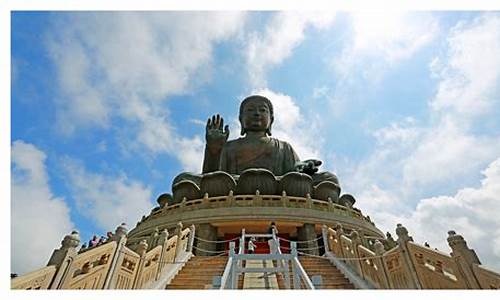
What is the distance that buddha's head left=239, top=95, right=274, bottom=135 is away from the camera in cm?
1739

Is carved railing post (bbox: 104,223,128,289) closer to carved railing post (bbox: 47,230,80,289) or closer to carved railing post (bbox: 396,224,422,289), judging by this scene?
carved railing post (bbox: 47,230,80,289)

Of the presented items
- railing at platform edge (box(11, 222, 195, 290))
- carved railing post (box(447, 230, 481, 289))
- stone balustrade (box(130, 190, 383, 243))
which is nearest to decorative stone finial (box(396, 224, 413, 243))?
carved railing post (box(447, 230, 481, 289))

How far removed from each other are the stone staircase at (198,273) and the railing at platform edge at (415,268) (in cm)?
244

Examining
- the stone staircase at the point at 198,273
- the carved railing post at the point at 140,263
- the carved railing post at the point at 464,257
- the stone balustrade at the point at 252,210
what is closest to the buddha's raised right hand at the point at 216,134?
the stone balustrade at the point at 252,210

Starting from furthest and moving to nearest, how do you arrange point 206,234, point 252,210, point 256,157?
1. point 256,157
2. point 252,210
3. point 206,234

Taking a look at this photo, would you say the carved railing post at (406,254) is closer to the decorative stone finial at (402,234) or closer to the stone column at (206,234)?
the decorative stone finial at (402,234)

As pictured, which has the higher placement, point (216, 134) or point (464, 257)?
point (216, 134)

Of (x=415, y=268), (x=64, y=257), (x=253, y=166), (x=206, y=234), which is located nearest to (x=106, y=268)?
(x=64, y=257)

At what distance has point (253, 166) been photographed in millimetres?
15430

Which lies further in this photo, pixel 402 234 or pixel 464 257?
pixel 402 234

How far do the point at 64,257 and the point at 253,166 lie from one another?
40.1ft

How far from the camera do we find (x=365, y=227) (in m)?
12.0

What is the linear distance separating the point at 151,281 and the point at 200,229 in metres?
5.29

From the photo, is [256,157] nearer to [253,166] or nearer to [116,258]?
[253,166]
